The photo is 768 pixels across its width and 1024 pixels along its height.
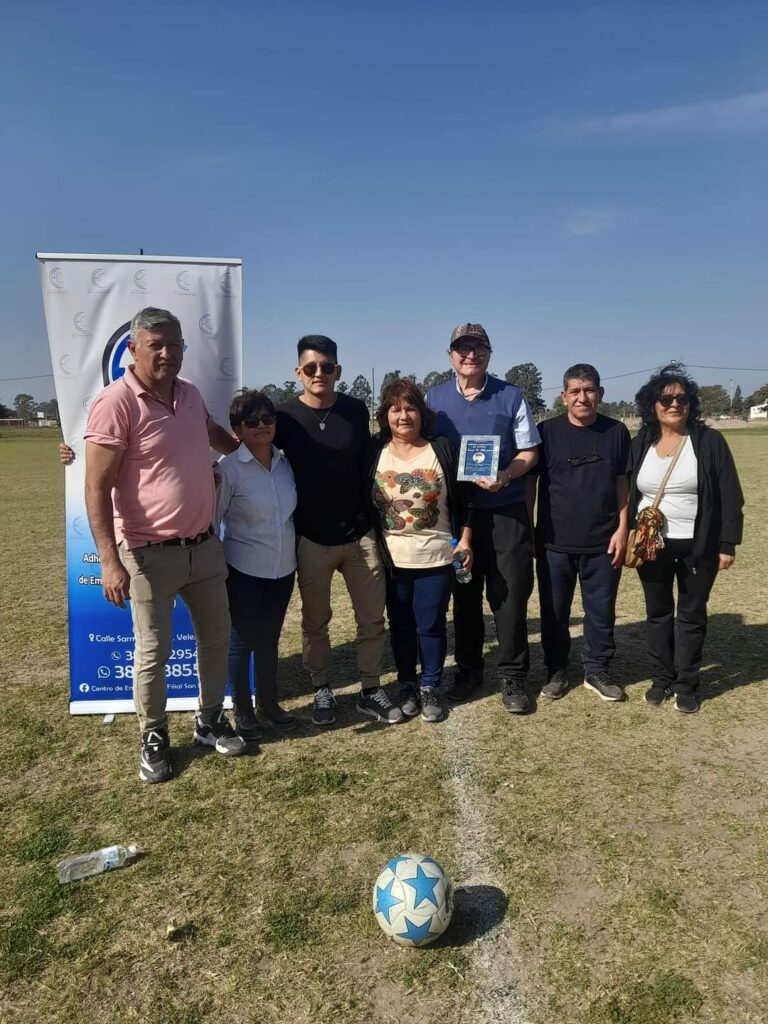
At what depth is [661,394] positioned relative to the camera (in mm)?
4309

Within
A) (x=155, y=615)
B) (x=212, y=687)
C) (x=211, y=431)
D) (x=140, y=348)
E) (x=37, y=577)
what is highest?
(x=140, y=348)

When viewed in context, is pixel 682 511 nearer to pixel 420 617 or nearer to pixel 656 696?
pixel 656 696

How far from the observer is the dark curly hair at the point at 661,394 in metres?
4.31

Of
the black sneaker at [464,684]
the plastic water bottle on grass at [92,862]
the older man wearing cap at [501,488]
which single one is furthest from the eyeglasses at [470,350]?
the plastic water bottle on grass at [92,862]

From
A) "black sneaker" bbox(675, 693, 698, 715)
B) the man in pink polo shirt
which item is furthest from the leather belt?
"black sneaker" bbox(675, 693, 698, 715)

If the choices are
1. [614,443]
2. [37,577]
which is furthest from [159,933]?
[37,577]

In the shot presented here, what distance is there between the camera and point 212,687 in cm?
396

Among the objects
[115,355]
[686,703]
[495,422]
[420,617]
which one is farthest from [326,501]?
[686,703]

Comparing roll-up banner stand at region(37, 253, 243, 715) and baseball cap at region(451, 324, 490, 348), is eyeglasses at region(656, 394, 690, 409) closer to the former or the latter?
baseball cap at region(451, 324, 490, 348)

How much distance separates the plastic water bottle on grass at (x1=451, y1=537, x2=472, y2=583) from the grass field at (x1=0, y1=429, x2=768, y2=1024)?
0.94 meters

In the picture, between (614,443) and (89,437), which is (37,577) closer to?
(89,437)

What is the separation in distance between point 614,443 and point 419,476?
4.58 feet

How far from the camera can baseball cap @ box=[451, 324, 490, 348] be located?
423 cm

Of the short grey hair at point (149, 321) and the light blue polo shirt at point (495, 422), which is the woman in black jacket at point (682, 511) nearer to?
the light blue polo shirt at point (495, 422)
